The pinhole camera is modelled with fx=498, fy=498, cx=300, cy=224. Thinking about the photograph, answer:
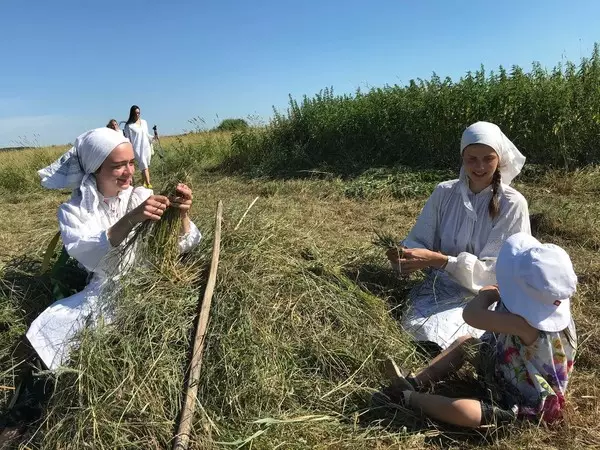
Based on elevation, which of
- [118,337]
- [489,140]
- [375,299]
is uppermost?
[489,140]

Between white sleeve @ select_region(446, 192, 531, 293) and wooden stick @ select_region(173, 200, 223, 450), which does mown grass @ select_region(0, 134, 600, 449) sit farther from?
white sleeve @ select_region(446, 192, 531, 293)

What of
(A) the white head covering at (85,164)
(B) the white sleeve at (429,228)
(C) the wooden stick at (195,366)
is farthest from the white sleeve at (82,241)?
(B) the white sleeve at (429,228)

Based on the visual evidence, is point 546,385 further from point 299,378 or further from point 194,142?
point 194,142

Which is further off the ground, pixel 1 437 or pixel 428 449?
pixel 1 437

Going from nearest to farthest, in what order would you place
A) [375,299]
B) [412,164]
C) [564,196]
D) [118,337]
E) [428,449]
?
[428,449] < [118,337] < [375,299] < [564,196] < [412,164]

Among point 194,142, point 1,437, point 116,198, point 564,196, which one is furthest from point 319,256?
point 194,142

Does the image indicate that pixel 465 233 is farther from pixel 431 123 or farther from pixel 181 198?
pixel 431 123

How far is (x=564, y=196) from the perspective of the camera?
5.93 metres

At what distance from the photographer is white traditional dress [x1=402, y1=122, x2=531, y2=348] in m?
2.72

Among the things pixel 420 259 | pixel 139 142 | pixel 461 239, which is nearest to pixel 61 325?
pixel 420 259

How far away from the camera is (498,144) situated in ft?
8.87

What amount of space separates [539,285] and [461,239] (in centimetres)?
117

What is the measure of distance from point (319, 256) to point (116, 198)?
52.5 inches

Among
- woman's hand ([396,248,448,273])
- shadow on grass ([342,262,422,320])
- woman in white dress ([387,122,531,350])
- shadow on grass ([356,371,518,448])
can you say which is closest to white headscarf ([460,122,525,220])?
woman in white dress ([387,122,531,350])
